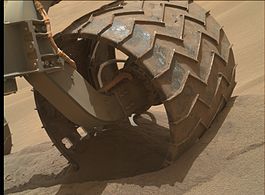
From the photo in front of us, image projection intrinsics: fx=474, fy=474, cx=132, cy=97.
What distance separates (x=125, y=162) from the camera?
2615 millimetres

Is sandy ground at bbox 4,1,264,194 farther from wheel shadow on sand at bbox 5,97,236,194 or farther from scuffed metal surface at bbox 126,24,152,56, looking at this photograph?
scuffed metal surface at bbox 126,24,152,56

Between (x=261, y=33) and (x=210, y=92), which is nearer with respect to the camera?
(x=210, y=92)

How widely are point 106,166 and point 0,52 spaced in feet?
3.45

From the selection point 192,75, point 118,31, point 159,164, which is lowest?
point 159,164

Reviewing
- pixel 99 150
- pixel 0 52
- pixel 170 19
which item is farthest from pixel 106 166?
pixel 0 52

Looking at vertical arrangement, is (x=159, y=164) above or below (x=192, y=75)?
below

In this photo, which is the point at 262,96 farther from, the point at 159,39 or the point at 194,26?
the point at 159,39

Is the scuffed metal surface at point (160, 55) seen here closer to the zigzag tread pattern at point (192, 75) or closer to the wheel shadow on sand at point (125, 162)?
the zigzag tread pattern at point (192, 75)

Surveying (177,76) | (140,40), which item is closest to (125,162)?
(177,76)

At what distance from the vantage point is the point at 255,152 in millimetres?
2385

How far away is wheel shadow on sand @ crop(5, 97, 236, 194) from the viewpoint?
7.64 ft

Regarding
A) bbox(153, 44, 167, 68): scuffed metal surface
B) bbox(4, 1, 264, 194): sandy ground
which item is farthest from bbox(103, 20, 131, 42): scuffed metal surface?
bbox(4, 1, 264, 194): sandy ground

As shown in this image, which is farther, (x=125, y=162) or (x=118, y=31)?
(x=125, y=162)

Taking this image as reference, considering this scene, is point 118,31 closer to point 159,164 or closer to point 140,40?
point 140,40
